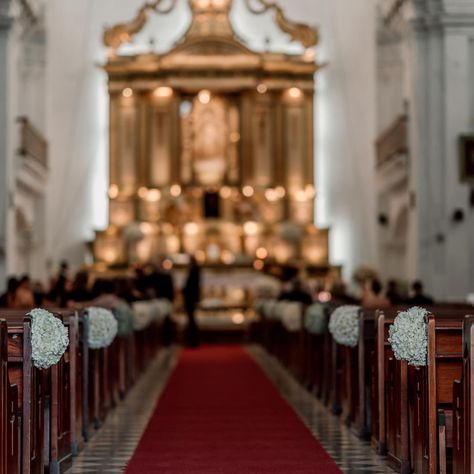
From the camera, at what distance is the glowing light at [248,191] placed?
31.0 metres

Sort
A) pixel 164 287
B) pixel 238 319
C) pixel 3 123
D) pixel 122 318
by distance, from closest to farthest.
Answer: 1. pixel 122 318
2. pixel 3 123
3. pixel 164 287
4. pixel 238 319

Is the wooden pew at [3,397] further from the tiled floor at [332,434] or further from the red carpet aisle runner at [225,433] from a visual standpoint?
the tiled floor at [332,434]

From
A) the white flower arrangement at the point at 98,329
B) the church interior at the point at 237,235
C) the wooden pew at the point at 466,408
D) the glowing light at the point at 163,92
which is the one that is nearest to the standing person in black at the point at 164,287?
the church interior at the point at 237,235

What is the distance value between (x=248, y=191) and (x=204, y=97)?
2.60 metres

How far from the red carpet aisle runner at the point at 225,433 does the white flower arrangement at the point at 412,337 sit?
1286mm

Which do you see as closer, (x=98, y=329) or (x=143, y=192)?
(x=98, y=329)

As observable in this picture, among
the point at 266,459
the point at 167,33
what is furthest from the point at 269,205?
the point at 266,459

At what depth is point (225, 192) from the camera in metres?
31.2

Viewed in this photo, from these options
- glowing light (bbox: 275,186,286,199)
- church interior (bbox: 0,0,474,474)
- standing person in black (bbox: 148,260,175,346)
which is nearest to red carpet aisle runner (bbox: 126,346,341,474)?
church interior (bbox: 0,0,474,474)

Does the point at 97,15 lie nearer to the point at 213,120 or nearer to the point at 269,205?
the point at 213,120

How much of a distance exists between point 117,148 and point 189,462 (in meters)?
22.1

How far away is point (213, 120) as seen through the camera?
31.6 m

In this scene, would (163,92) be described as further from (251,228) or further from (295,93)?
(251,228)

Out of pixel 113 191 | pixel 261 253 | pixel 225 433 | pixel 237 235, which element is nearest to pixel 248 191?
pixel 237 235
